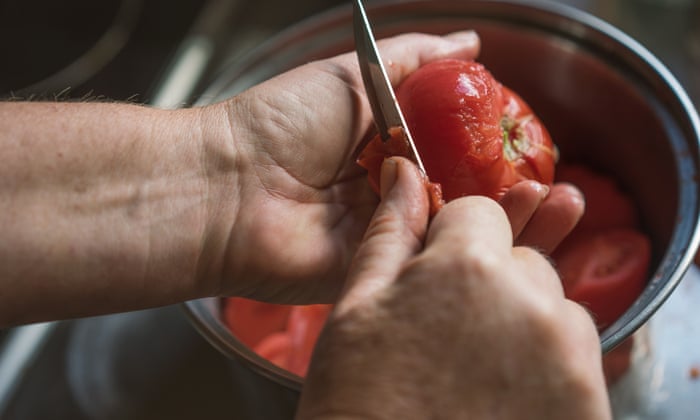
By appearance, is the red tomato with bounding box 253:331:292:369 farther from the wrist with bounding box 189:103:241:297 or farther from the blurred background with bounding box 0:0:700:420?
the wrist with bounding box 189:103:241:297

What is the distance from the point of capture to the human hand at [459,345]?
A: 19.7 inches

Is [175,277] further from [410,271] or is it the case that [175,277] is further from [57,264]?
[410,271]

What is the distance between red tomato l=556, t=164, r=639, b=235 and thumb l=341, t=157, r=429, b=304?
393 mm

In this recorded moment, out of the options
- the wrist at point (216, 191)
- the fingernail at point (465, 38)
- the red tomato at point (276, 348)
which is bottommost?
the red tomato at point (276, 348)

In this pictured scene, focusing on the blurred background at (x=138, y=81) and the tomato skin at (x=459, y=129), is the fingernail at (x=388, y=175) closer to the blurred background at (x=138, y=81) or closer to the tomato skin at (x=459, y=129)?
the tomato skin at (x=459, y=129)

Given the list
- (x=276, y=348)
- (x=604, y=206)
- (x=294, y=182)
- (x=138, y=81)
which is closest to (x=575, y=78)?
(x=604, y=206)

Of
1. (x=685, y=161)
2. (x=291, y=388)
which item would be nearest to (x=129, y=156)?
(x=291, y=388)

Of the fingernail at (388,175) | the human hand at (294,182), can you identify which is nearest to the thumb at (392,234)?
the fingernail at (388,175)

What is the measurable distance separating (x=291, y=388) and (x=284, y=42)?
Result: 19.2 inches

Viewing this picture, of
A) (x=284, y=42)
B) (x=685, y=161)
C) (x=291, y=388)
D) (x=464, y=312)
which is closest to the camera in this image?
(x=464, y=312)

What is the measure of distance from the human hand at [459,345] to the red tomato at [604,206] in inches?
16.9

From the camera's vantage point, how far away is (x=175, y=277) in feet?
2.40

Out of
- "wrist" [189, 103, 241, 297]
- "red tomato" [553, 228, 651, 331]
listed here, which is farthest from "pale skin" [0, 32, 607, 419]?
"red tomato" [553, 228, 651, 331]

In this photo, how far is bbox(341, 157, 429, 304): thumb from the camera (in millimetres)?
548
